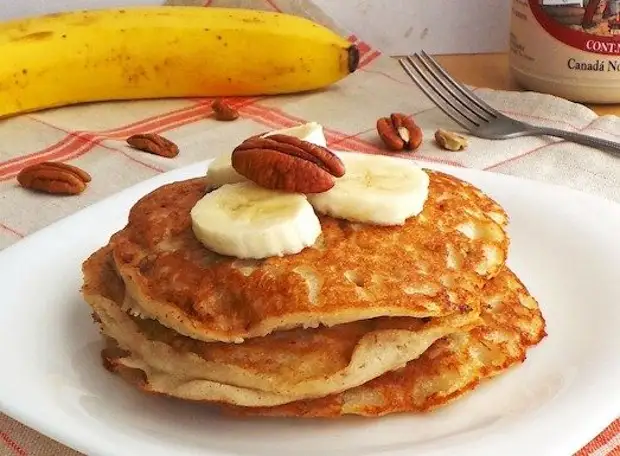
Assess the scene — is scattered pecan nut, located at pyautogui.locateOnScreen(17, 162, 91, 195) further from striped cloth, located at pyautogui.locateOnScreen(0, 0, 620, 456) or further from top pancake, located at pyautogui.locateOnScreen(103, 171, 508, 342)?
top pancake, located at pyautogui.locateOnScreen(103, 171, 508, 342)

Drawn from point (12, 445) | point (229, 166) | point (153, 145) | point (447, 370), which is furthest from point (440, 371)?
point (153, 145)

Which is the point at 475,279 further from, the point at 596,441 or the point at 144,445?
the point at 144,445

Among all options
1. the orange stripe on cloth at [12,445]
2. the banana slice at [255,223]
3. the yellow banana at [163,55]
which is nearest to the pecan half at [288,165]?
the banana slice at [255,223]

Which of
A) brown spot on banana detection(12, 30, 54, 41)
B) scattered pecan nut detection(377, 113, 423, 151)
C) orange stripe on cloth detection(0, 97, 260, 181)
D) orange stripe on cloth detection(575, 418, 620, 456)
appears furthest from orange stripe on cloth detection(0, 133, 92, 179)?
orange stripe on cloth detection(575, 418, 620, 456)

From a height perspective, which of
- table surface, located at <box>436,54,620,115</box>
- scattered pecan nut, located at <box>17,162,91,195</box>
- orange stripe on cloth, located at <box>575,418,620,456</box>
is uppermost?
orange stripe on cloth, located at <box>575,418,620,456</box>

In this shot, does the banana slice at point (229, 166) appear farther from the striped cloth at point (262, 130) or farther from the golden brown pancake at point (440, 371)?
the striped cloth at point (262, 130)

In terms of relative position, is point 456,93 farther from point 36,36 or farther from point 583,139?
point 36,36

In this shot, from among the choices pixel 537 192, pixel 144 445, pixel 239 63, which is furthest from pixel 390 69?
pixel 144 445
